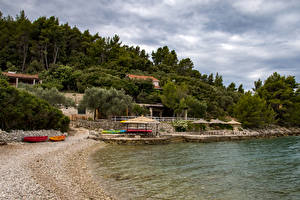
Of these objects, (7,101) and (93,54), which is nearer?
(7,101)

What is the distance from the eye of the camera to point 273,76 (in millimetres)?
52281

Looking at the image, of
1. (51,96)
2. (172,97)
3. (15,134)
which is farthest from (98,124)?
(172,97)

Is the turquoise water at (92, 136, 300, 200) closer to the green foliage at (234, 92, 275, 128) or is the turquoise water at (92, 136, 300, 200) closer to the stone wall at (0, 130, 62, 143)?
the stone wall at (0, 130, 62, 143)

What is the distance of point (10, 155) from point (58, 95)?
20220 millimetres

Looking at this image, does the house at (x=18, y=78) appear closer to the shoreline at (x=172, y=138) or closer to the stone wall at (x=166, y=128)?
the stone wall at (x=166, y=128)

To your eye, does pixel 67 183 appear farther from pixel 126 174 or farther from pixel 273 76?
pixel 273 76

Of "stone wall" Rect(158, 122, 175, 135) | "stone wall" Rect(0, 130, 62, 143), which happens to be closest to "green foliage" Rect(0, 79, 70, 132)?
"stone wall" Rect(0, 130, 62, 143)

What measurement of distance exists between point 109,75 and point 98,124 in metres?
19.6

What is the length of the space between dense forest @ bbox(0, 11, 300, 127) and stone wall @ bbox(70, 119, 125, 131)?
13.0 meters

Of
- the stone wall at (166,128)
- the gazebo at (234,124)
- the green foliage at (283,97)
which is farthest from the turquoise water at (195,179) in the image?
the green foliage at (283,97)

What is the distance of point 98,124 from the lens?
2817 cm

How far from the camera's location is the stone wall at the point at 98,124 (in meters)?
27.9

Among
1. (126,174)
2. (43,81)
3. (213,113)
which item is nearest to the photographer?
(126,174)

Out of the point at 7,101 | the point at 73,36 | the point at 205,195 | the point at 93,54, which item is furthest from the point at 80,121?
the point at 73,36
